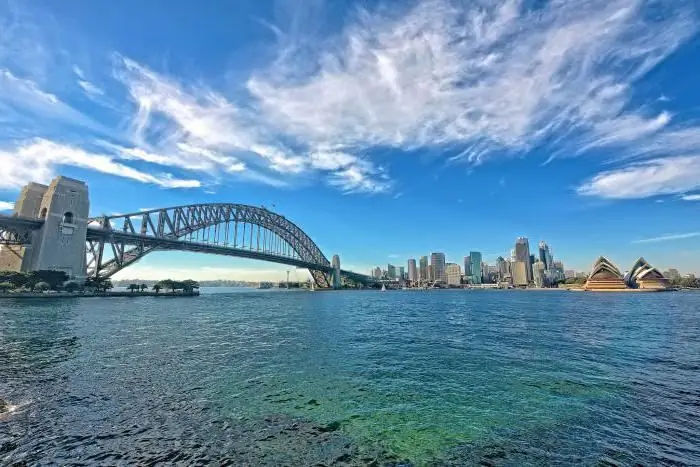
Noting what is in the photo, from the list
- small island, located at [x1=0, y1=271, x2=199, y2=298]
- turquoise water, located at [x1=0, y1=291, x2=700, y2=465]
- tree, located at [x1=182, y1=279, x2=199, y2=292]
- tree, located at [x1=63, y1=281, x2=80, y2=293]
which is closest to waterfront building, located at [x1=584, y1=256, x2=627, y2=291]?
turquoise water, located at [x1=0, y1=291, x2=700, y2=465]

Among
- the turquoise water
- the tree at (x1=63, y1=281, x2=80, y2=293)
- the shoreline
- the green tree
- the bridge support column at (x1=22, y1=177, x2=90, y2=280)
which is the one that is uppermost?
the bridge support column at (x1=22, y1=177, x2=90, y2=280)

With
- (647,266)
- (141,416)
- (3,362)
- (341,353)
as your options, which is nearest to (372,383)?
(341,353)

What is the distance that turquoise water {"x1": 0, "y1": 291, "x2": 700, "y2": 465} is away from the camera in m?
8.01

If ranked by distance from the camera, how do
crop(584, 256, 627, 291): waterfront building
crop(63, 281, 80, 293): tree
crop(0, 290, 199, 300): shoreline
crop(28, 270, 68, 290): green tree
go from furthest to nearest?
crop(584, 256, 627, 291): waterfront building, crop(63, 281, 80, 293): tree, crop(28, 270, 68, 290): green tree, crop(0, 290, 199, 300): shoreline

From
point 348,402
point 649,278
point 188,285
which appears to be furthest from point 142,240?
point 649,278

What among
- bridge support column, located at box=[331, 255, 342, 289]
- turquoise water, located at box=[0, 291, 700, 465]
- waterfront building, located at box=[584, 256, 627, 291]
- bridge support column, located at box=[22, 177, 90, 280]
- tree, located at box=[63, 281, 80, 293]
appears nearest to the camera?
turquoise water, located at box=[0, 291, 700, 465]

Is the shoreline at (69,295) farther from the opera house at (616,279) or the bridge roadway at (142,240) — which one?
the opera house at (616,279)

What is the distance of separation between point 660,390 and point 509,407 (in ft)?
21.1

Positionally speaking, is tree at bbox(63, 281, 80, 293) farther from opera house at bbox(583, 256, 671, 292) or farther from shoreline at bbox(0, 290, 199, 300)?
opera house at bbox(583, 256, 671, 292)

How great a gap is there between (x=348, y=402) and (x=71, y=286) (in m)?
80.7

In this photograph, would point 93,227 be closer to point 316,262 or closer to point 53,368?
point 53,368

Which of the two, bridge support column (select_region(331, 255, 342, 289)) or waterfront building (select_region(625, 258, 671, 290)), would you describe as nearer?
waterfront building (select_region(625, 258, 671, 290))

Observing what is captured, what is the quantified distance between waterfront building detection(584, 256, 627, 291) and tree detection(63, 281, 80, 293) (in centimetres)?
15828

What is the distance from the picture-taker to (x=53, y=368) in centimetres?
1478
